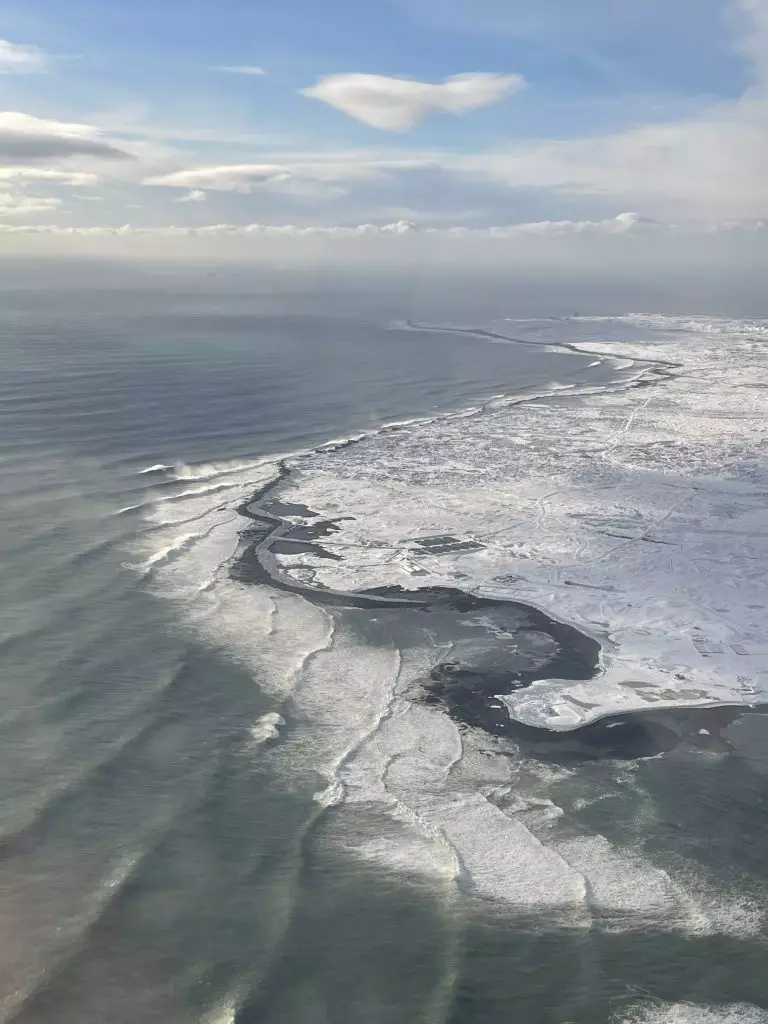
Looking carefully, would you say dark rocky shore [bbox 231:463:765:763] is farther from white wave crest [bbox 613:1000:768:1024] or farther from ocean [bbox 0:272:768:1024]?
white wave crest [bbox 613:1000:768:1024]

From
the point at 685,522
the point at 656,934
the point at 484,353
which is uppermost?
the point at 484,353

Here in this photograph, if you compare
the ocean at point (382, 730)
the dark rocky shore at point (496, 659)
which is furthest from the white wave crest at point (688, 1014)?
the dark rocky shore at point (496, 659)

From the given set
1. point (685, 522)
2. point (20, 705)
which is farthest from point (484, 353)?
point (20, 705)

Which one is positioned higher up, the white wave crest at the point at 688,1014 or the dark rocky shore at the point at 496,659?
the dark rocky shore at the point at 496,659

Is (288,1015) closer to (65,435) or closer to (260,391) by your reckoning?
(65,435)

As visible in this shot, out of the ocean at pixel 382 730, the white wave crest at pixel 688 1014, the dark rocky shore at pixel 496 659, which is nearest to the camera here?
the white wave crest at pixel 688 1014

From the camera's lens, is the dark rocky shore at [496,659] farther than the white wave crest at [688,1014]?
Yes

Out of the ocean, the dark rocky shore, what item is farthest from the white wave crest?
the dark rocky shore

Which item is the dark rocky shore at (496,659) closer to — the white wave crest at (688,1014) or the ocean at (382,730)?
the ocean at (382,730)

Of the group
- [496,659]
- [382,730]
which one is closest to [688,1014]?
[382,730]
